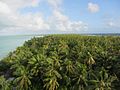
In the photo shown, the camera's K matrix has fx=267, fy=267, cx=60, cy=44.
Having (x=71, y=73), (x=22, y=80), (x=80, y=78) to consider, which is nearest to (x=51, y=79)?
(x=71, y=73)

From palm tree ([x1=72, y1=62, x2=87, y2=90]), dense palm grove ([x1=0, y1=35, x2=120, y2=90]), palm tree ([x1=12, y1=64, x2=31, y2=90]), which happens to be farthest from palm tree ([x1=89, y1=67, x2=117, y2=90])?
palm tree ([x1=12, y1=64, x2=31, y2=90])

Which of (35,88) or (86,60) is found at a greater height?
(86,60)

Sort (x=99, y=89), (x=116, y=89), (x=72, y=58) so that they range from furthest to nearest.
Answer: (x=72, y=58)
(x=116, y=89)
(x=99, y=89)

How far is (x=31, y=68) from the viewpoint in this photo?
70.9 m

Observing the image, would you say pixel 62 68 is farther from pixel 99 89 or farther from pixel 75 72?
pixel 99 89

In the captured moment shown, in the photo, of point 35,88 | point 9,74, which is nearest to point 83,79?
point 35,88

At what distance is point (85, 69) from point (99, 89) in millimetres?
9175

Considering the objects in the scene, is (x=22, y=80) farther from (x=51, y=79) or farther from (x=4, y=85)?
(x=51, y=79)

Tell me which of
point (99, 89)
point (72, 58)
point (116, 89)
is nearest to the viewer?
point (99, 89)

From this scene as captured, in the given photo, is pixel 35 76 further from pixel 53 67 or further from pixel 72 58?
pixel 72 58

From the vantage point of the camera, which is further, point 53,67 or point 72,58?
point 72,58

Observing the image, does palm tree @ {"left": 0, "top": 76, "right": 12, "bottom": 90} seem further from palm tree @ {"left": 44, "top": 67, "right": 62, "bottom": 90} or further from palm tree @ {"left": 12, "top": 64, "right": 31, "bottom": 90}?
palm tree @ {"left": 44, "top": 67, "right": 62, "bottom": 90}

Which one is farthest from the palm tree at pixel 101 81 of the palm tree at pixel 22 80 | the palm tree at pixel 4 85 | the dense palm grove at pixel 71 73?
the palm tree at pixel 4 85

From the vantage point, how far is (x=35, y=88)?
66.1 meters
